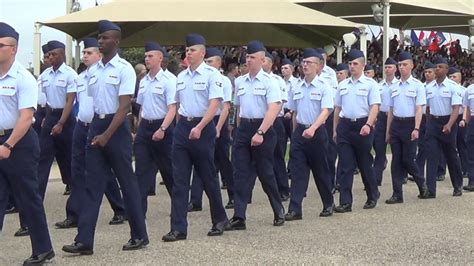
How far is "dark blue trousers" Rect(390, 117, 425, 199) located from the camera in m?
11.5

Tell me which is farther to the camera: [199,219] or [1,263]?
[199,219]

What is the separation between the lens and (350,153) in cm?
1055

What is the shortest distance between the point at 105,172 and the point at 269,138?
7.01ft

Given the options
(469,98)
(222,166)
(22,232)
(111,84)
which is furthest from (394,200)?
(111,84)

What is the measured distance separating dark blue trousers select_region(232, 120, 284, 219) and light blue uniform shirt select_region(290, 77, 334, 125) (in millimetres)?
831

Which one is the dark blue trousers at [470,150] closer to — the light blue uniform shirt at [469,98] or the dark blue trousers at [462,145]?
the light blue uniform shirt at [469,98]

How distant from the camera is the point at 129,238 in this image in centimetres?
837

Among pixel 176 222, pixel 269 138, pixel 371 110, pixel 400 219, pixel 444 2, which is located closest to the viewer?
pixel 176 222

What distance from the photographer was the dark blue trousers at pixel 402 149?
11.5 m

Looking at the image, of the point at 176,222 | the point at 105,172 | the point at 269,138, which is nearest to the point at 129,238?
the point at 176,222

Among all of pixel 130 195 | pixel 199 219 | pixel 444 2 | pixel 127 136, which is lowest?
pixel 199 219

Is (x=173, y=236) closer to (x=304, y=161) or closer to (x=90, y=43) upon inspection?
(x=90, y=43)

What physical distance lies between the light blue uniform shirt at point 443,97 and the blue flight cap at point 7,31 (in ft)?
23.7

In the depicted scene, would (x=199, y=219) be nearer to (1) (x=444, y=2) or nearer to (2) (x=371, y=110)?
(2) (x=371, y=110)
